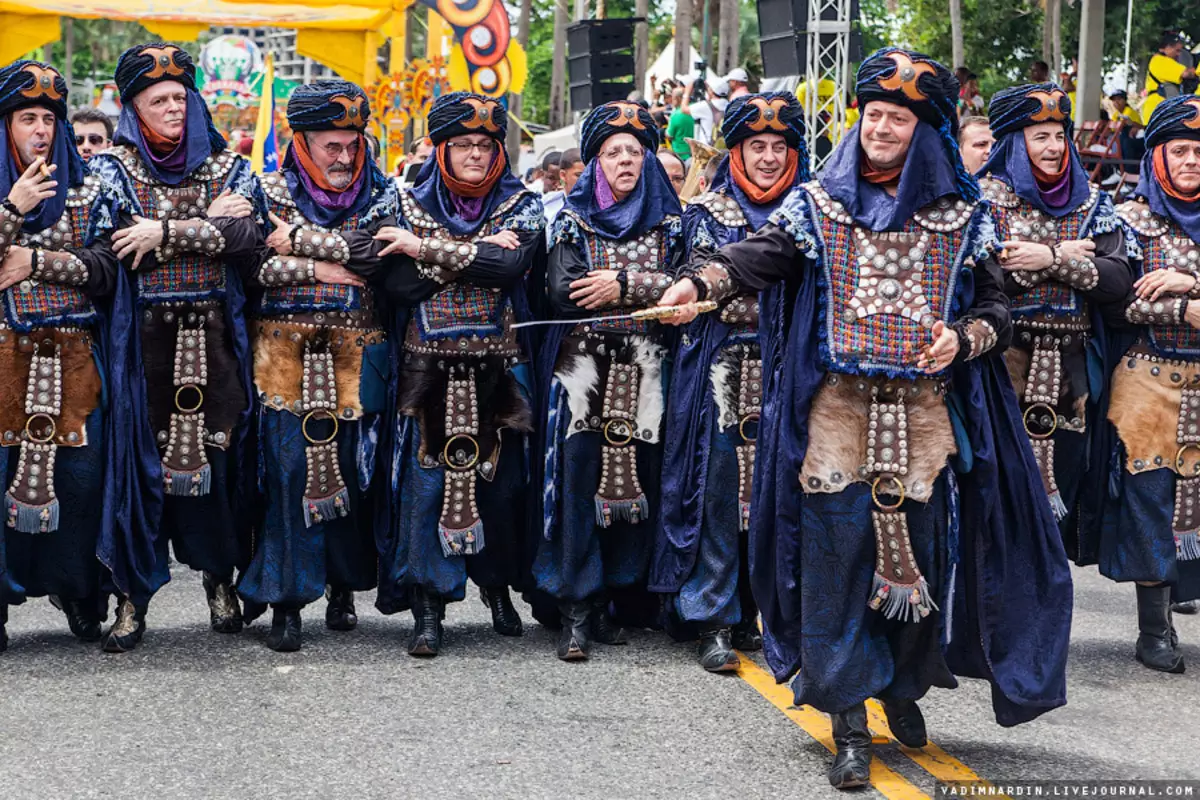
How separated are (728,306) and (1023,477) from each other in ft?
5.46

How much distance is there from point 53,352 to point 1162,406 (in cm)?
423

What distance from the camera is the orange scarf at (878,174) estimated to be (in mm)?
4918

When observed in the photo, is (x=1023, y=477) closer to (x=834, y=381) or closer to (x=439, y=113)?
(x=834, y=381)

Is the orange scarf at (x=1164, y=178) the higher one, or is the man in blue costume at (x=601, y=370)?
the orange scarf at (x=1164, y=178)

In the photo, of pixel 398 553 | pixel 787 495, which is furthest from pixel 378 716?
pixel 787 495

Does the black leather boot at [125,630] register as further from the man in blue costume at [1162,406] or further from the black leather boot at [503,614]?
the man in blue costume at [1162,406]

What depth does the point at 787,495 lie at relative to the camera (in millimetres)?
4930

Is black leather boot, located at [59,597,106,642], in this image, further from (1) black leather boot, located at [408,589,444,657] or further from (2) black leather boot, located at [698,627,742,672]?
(2) black leather boot, located at [698,627,742,672]

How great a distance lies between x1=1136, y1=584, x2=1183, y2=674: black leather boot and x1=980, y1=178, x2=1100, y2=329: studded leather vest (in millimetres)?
1101

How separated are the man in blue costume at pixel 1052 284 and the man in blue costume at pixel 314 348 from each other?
2.45 m

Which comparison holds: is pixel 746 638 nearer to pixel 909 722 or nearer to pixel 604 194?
pixel 909 722

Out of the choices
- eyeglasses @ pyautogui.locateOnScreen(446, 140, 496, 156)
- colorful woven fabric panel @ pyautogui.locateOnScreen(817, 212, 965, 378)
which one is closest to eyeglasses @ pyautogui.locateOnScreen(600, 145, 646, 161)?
eyeglasses @ pyautogui.locateOnScreen(446, 140, 496, 156)

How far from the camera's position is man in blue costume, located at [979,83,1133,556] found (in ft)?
21.2

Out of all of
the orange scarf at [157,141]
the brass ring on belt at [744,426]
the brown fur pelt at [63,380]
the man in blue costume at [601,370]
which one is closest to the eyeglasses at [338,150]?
the orange scarf at [157,141]
